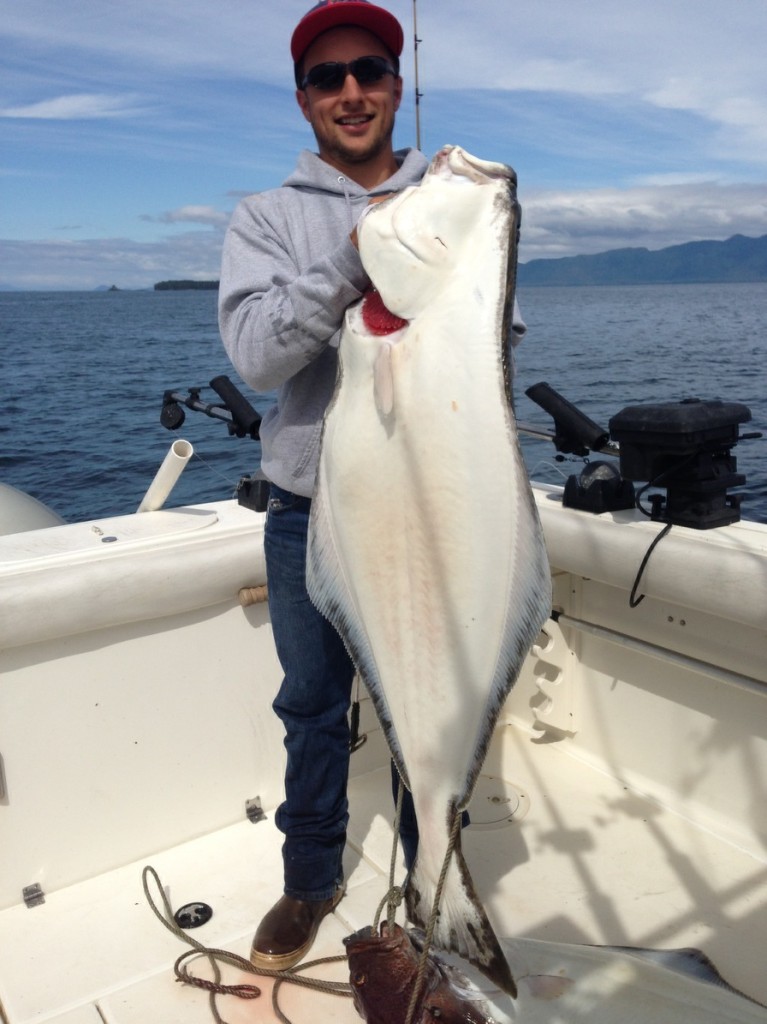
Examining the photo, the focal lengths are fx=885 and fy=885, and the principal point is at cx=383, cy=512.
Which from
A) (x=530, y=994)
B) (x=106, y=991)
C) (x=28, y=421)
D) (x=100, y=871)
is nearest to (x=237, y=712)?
(x=100, y=871)

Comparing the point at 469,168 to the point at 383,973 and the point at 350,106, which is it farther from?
the point at 383,973

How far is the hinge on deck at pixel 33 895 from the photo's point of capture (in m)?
2.89

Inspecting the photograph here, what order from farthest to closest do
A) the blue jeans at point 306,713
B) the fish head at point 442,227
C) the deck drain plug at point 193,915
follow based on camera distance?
the deck drain plug at point 193,915
the blue jeans at point 306,713
the fish head at point 442,227

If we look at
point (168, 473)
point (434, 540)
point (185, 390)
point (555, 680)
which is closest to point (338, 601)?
point (434, 540)

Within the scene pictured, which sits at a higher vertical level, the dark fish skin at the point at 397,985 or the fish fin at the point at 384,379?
the fish fin at the point at 384,379

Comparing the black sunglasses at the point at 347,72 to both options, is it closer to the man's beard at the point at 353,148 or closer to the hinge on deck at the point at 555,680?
the man's beard at the point at 353,148

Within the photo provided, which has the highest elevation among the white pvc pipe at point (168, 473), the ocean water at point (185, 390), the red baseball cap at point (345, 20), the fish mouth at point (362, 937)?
the red baseball cap at point (345, 20)

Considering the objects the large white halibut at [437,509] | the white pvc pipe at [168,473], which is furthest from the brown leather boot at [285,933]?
the white pvc pipe at [168,473]

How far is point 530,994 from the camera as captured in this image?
198 cm

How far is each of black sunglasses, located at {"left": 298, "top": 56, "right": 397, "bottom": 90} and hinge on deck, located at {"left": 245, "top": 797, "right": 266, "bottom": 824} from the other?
98.1 inches

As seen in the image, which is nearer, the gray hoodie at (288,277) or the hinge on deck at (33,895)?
the gray hoodie at (288,277)

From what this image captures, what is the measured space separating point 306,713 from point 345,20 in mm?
1791

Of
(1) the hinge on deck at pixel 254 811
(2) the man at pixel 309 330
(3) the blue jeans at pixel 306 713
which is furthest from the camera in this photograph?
(1) the hinge on deck at pixel 254 811

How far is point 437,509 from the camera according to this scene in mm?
1609
